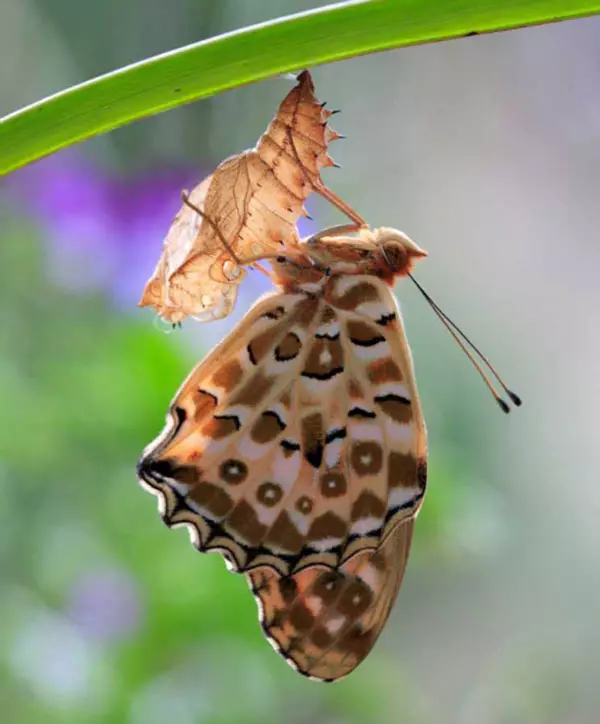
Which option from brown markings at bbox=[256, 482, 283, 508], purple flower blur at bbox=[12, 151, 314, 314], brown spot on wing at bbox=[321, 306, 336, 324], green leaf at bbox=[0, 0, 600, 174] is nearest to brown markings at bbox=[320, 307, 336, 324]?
brown spot on wing at bbox=[321, 306, 336, 324]

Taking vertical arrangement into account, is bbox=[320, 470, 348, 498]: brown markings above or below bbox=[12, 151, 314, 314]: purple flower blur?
below

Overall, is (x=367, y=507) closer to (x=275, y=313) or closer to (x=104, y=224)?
(x=275, y=313)

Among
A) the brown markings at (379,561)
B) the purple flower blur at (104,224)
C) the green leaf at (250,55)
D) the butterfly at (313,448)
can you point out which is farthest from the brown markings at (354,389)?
the purple flower blur at (104,224)

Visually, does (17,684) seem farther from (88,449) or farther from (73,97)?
(73,97)

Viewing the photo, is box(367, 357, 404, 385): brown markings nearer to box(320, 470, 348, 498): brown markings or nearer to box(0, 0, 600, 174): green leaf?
box(320, 470, 348, 498): brown markings

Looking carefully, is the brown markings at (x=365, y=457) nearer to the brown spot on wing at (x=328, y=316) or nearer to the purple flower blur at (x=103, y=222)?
the brown spot on wing at (x=328, y=316)

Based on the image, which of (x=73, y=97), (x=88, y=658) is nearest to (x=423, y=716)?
(x=88, y=658)
